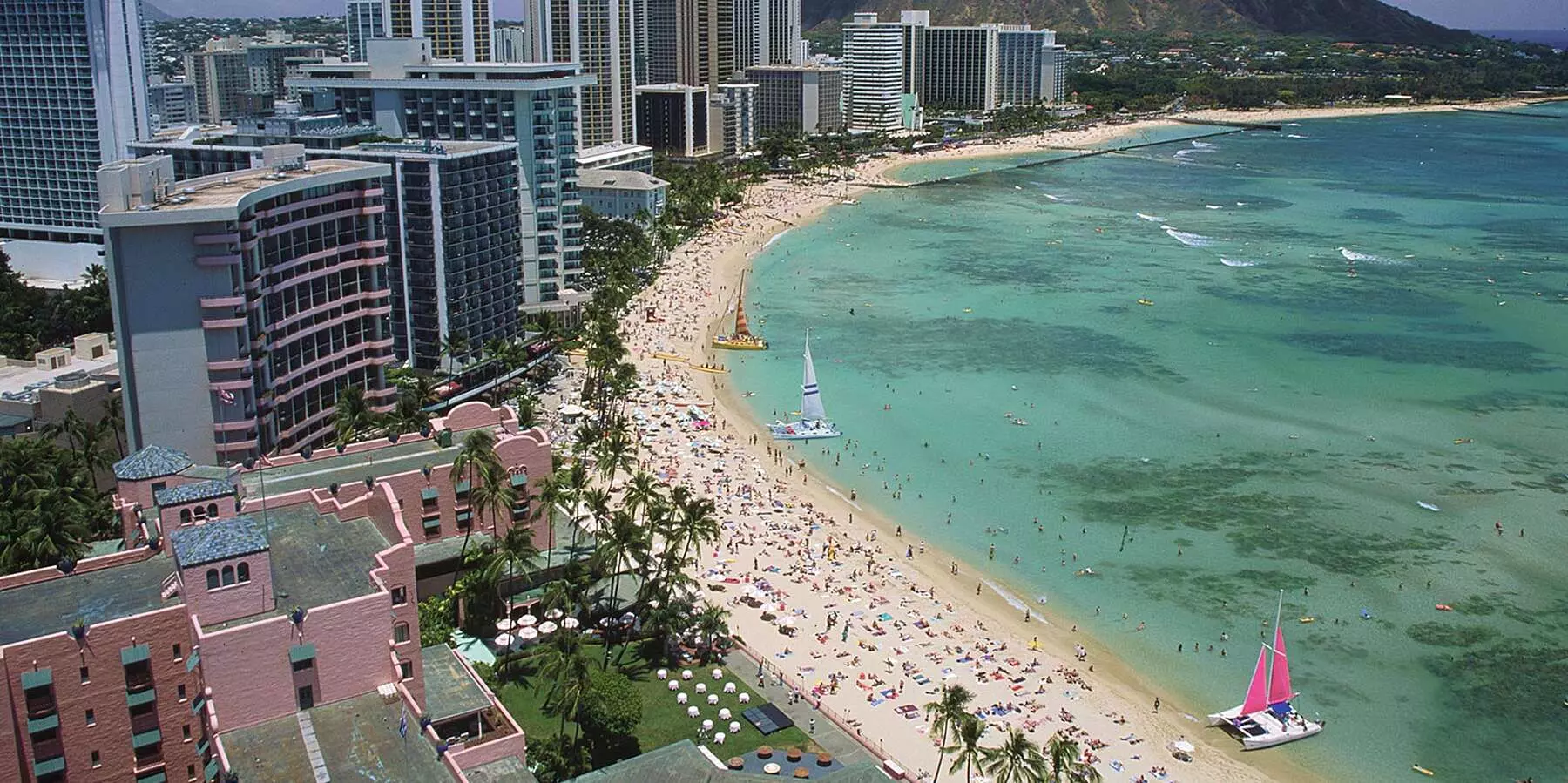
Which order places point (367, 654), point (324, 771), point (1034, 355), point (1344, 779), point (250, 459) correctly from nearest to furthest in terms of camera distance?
1. point (324, 771)
2. point (367, 654)
3. point (1344, 779)
4. point (250, 459)
5. point (1034, 355)

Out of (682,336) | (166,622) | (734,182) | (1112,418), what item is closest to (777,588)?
(166,622)

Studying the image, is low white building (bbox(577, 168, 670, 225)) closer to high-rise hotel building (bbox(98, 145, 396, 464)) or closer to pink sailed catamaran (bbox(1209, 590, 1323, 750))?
high-rise hotel building (bbox(98, 145, 396, 464))

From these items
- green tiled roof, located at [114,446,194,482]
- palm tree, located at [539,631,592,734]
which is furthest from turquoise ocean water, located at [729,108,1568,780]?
green tiled roof, located at [114,446,194,482]

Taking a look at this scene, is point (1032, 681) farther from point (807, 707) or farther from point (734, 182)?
point (734, 182)

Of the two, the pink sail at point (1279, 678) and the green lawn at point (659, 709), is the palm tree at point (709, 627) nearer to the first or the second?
the green lawn at point (659, 709)

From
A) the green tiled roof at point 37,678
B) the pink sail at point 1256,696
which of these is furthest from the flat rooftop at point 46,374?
the pink sail at point 1256,696
